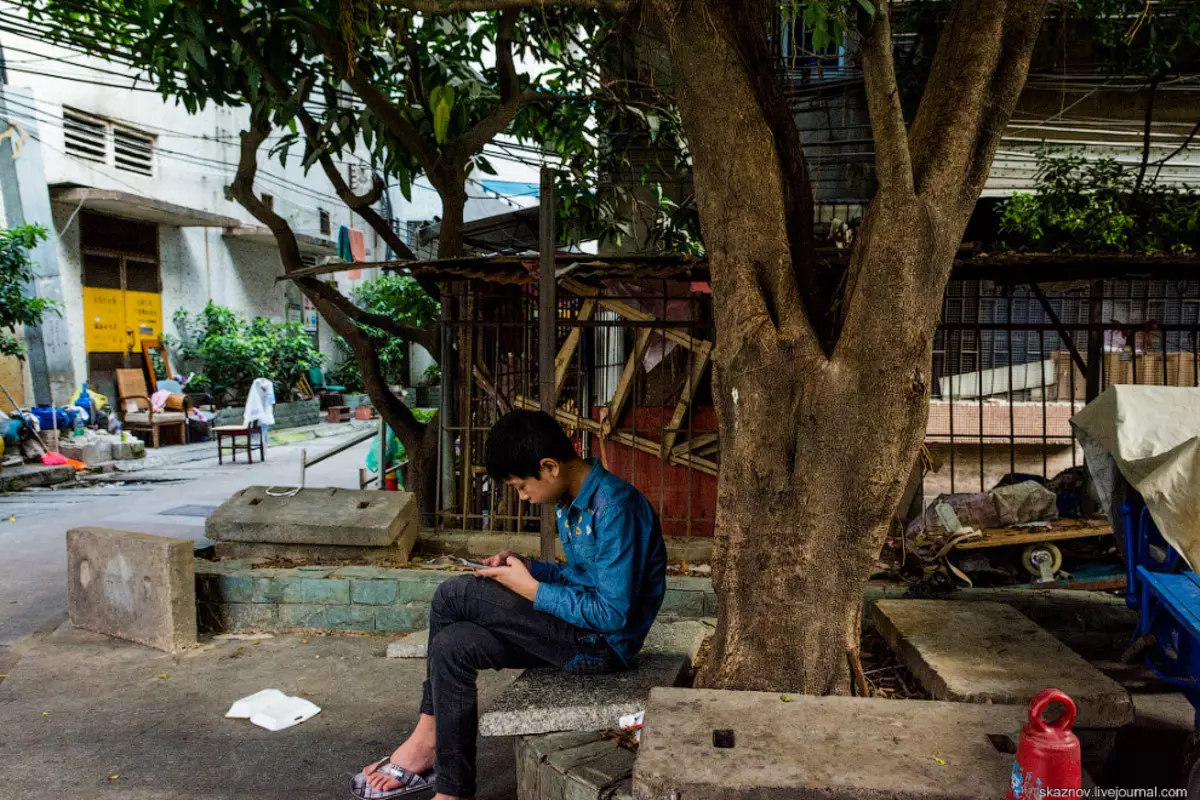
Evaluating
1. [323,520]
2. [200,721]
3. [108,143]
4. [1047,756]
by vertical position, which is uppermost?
[108,143]

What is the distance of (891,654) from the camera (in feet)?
13.2

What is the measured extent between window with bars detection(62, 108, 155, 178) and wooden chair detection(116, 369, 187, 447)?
4.30m

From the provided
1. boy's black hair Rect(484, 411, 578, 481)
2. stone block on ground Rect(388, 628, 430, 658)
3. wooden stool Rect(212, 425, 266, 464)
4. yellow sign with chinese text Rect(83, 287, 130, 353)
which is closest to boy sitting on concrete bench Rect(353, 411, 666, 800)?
boy's black hair Rect(484, 411, 578, 481)

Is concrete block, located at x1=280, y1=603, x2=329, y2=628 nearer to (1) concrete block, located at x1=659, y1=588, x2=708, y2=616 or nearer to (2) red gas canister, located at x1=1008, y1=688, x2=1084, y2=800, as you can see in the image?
(1) concrete block, located at x1=659, y1=588, x2=708, y2=616

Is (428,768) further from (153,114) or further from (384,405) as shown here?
(153,114)

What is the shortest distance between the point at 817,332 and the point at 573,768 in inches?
69.8

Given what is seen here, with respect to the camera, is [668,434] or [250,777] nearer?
[250,777]

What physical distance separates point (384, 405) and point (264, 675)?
291cm

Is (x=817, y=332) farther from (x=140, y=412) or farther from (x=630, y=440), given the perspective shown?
(x=140, y=412)

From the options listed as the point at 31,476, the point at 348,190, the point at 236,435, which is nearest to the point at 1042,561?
the point at 348,190

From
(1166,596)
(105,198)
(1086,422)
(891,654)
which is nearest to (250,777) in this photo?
(891,654)

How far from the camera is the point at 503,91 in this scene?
21.3ft

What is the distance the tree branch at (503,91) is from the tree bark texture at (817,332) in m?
3.39

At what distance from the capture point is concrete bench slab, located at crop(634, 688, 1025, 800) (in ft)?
7.84
